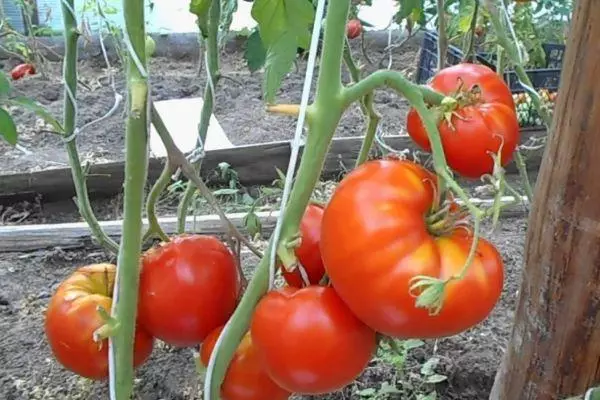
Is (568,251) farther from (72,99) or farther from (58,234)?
(58,234)

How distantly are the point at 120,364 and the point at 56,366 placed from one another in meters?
0.70

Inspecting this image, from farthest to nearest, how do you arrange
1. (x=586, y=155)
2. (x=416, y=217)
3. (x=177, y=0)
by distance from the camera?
(x=177, y=0) < (x=586, y=155) < (x=416, y=217)

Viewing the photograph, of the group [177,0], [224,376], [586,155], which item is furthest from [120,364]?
[177,0]

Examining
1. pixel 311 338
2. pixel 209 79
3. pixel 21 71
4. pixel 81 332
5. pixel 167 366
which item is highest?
pixel 209 79

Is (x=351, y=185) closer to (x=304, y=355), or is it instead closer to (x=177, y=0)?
(x=304, y=355)

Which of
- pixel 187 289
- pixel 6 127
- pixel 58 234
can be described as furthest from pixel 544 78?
pixel 187 289

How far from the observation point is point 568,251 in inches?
30.0

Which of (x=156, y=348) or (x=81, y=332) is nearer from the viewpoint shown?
(x=81, y=332)

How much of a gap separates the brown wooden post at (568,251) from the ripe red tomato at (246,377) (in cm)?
27

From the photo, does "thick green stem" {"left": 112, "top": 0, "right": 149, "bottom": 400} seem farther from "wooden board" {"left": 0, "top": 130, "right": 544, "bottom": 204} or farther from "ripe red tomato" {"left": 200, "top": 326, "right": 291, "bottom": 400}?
"wooden board" {"left": 0, "top": 130, "right": 544, "bottom": 204}

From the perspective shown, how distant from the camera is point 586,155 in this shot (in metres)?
0.72

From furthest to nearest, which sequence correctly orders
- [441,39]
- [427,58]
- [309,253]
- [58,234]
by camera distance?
[427,58]
[58,234]
[441,39]
[309,253]

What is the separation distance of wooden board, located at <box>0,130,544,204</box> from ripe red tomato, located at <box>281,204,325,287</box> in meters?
1.53

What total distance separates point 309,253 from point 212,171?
66.2 inches
